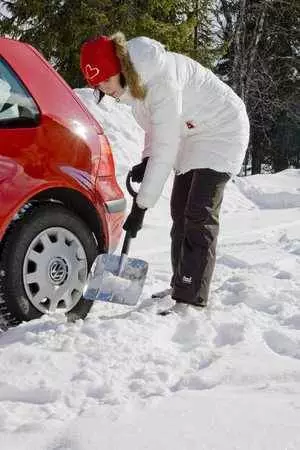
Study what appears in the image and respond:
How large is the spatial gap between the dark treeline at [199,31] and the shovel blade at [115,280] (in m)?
12.5

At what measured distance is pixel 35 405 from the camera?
2.28 meters

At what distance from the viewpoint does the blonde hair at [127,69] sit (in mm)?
3084

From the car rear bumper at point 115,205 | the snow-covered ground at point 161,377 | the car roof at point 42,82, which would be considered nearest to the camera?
the snow-covered ground at point 161,377

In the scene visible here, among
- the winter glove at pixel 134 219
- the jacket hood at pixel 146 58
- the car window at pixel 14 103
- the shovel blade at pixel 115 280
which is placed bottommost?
the shovel blade at pixel 115 280

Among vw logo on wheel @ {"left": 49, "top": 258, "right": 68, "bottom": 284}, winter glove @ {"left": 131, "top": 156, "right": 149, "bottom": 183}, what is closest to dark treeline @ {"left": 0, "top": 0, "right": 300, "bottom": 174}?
winter glove @ {"left": 131, "top": 156, "right": 149, "bottom": 183}

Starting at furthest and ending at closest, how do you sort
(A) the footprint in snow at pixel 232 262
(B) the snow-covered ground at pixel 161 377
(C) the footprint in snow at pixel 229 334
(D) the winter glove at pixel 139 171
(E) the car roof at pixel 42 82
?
(A) the footprint in snow at pixel 232 262 → (D) the winter glove at pixel 139 171 → (E) the car roof at pixel 42 82 → (C) the footprint in snow at pixel 229 334 → (B) the snow-covered ground at pixel 161 377

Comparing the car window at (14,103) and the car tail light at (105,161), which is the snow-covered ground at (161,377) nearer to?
the car tail light at (105,161)

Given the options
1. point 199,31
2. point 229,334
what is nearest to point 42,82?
point 229,334

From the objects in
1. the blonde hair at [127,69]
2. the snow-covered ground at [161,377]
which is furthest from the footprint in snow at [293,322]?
the blonde hair at [127,69]

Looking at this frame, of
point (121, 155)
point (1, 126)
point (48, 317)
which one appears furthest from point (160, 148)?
point (121, 155)

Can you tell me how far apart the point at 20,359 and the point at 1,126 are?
3.66 feet

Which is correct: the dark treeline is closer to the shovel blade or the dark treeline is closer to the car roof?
the car roof

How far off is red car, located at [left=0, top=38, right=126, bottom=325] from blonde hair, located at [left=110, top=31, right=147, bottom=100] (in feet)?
1.36

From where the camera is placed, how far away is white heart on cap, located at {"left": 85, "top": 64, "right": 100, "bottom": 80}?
3072 mm
